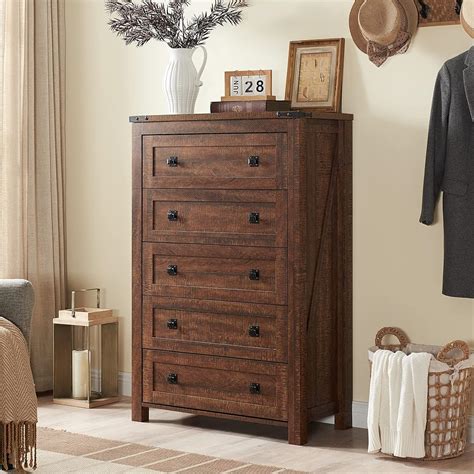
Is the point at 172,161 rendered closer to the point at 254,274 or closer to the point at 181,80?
the point at 181,80

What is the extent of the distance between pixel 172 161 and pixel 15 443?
134cm

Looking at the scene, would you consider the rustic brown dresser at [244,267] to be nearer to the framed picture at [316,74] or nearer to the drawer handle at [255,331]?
the drawer handle at [255,331]

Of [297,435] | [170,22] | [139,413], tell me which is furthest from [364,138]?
[139,413]

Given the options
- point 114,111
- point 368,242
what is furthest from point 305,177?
point 114,111

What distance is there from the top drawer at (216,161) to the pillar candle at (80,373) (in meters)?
0.93

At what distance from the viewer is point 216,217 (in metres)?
4.05

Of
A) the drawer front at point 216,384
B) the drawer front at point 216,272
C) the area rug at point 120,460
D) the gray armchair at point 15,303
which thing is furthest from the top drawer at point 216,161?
the area rug at point 120,460

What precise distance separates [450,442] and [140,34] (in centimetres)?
212

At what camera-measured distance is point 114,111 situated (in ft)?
16.3

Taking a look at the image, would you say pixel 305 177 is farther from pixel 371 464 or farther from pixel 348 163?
pixel 371 464

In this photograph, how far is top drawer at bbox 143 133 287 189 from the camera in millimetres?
3910

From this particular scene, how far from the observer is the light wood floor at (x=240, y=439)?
3.65 metres

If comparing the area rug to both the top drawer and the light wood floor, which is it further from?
the top drawer

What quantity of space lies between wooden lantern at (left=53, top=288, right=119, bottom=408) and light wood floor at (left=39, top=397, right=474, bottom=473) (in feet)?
0.34
